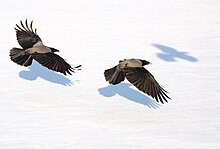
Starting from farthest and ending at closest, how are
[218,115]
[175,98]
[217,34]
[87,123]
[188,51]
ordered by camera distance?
[217,34]
[188,51]
[175,98]
[218,115]
[87,123]

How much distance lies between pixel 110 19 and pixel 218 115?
574 centimetres

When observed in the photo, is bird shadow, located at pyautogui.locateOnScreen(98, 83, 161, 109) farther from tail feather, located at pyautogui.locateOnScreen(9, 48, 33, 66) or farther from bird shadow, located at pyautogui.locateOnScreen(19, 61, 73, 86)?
tail feather, located at pyautogui.locateOnScreen(9, 48, 33, 66)

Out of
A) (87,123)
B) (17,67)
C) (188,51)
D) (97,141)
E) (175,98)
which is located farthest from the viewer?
(188,51)

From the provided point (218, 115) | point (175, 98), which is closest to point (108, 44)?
point (175, 98)

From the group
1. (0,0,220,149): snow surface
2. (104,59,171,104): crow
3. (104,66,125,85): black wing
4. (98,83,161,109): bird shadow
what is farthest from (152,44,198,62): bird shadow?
(104,66,125,85): black wing

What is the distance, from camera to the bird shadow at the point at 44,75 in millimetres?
8844

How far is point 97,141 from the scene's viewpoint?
21.7 ft

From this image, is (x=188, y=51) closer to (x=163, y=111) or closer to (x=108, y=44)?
(x=108, y=44)

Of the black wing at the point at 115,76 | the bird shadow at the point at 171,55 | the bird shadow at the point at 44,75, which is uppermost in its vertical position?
the black wing at the point at 115,76

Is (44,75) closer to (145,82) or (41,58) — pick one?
(41,58)

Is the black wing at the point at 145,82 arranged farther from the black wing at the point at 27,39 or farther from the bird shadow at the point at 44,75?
the black wing at the point at 27,39

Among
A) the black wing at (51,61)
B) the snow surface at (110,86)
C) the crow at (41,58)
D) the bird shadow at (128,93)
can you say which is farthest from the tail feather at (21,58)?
the bird shadow at (128,93)

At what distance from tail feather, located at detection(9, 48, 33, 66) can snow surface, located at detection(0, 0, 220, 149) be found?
37 cm

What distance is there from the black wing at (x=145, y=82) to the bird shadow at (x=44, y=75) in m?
1.23
